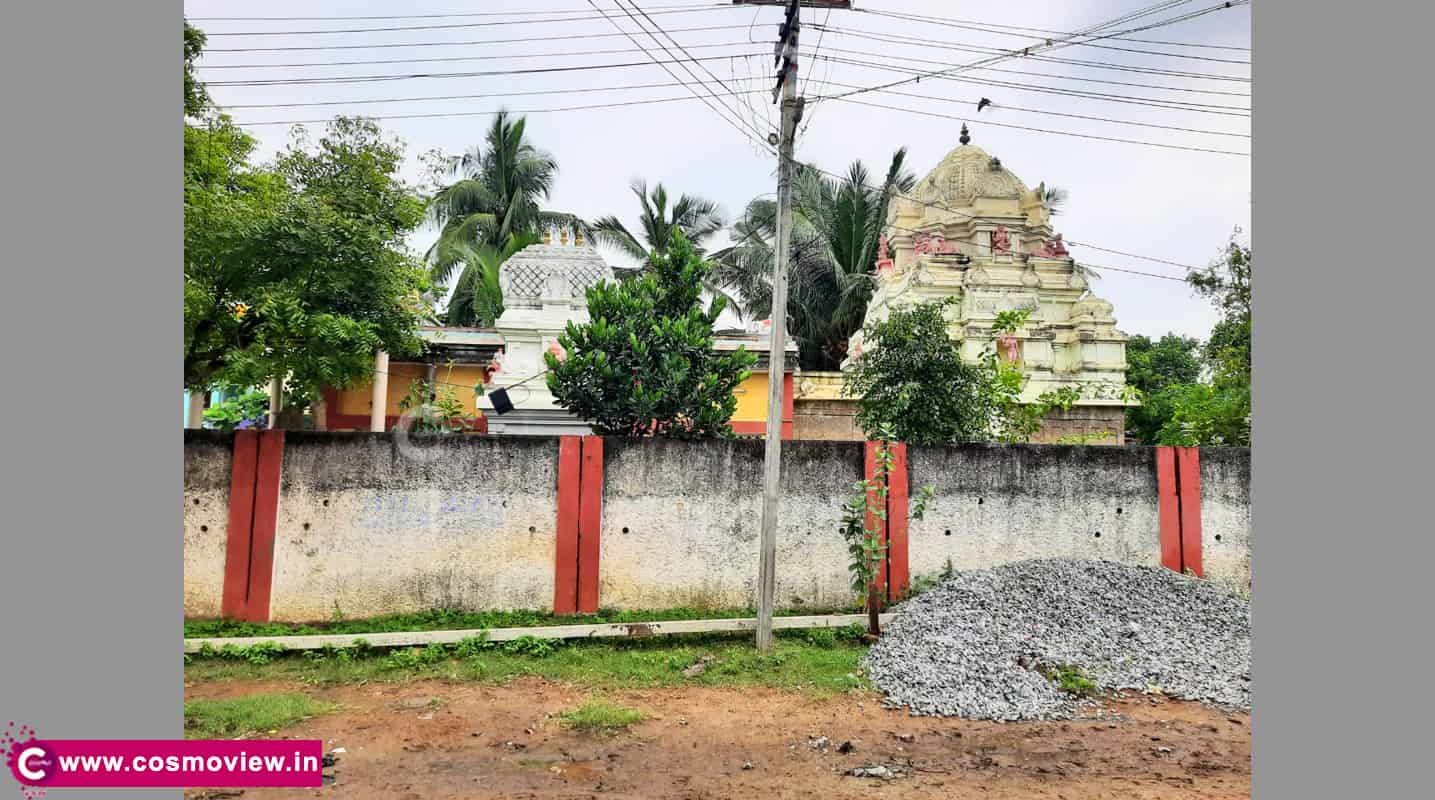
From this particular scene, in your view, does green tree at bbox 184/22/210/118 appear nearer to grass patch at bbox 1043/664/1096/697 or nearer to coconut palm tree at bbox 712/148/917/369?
grass patch at bbox 1043/664/1096/697

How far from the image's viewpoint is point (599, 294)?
9.75 meters

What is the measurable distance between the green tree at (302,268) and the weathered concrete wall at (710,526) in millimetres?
2925

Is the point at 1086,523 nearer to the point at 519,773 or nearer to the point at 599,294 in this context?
the point at 599,294

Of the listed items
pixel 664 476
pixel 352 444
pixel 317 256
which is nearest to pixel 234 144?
pixel 317 256

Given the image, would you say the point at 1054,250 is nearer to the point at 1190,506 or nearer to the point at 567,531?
the point at 1190,506

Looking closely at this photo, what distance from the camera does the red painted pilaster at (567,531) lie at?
28.3 feet

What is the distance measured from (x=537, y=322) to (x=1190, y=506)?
9.43 meters

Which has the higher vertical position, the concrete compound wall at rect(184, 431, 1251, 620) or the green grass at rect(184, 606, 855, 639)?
the concrete compound wall at rect(184, 431, 1251, 620)

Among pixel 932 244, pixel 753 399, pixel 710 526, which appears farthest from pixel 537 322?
pixel 932 244

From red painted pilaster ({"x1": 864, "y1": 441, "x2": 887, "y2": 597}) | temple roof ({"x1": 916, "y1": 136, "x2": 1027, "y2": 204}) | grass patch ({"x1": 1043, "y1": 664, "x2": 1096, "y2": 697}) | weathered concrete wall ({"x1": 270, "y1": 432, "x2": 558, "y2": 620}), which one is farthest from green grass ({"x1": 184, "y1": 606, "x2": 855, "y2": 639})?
temple roof ({"x1": 916, "y1": 136, "x2": 1027, "y2": 204})

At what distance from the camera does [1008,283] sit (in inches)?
733

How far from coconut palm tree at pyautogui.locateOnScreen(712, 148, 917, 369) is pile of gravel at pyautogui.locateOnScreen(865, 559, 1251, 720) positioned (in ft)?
53.0

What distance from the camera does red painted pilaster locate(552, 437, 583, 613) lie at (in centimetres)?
862

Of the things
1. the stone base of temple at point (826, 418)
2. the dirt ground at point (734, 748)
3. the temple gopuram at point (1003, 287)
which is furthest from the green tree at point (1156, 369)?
the dirt ground at point (734, 748)
